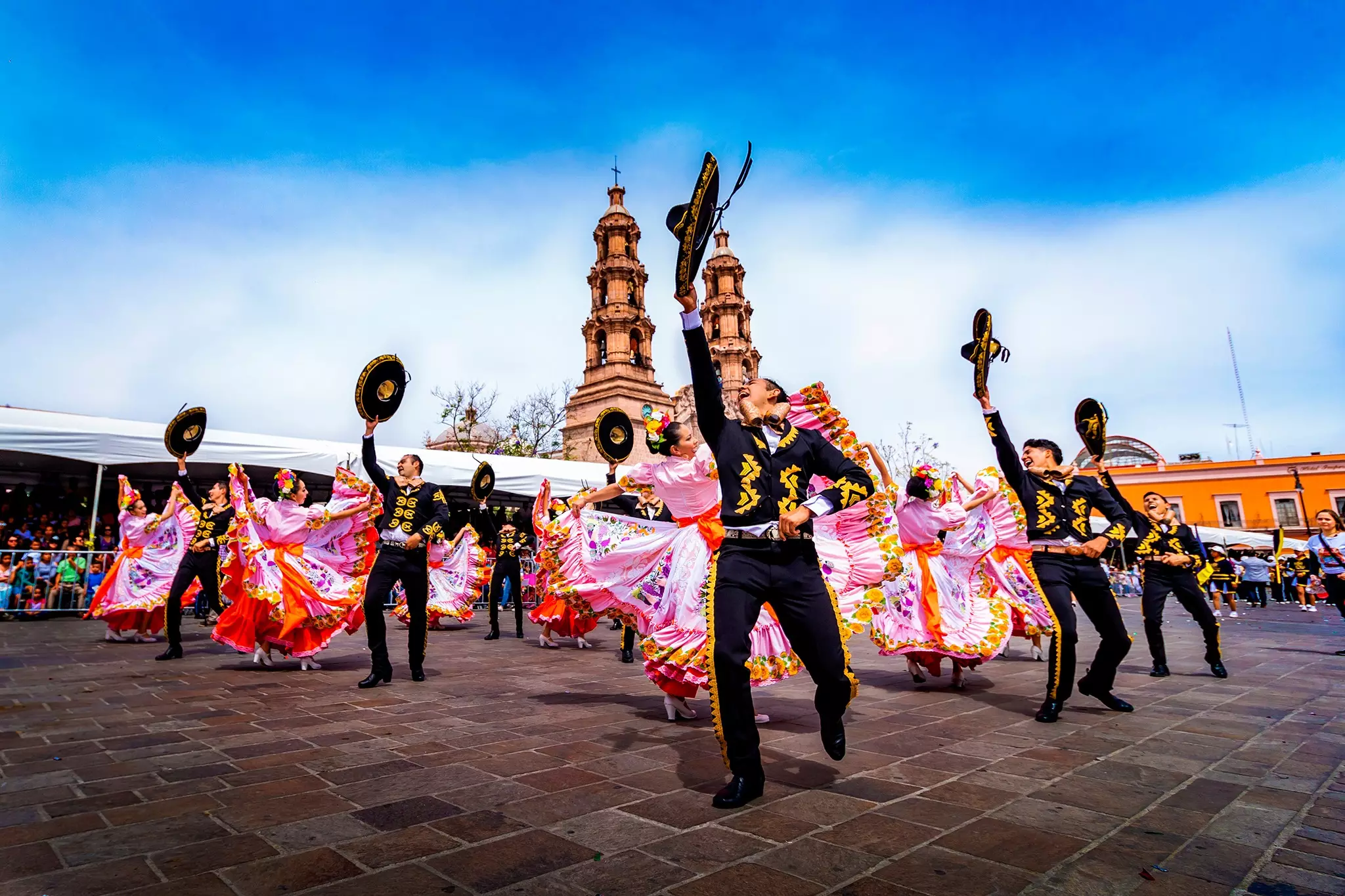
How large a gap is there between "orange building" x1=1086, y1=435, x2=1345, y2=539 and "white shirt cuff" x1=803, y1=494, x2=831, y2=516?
1958 inches

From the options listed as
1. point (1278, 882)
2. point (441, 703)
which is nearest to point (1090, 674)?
point (1278, 882)

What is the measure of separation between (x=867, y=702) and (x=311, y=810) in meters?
3.96

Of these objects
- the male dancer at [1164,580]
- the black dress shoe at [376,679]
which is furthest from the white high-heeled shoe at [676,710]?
the male dancer at [1164,580]

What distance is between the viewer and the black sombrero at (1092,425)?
620 cm

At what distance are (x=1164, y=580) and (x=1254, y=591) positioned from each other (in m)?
20.2

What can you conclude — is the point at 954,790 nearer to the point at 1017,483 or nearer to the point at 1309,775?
the point at 1309,775

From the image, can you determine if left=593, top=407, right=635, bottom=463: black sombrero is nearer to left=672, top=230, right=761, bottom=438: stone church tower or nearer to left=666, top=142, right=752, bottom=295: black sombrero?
left=666, top=142, right=752, bottom=295: black sombrero

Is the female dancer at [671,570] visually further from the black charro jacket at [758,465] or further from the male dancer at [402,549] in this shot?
the male dancer at [402,549]

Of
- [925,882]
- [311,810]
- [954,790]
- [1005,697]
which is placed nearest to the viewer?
[925,882]

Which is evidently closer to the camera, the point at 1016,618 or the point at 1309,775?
the point at 1309,775

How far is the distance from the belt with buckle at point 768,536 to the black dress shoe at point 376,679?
4.24 metres

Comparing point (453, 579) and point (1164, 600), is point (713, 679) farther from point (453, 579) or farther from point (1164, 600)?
point (453, 579)

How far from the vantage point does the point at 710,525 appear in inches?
204

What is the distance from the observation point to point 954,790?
3326mm
